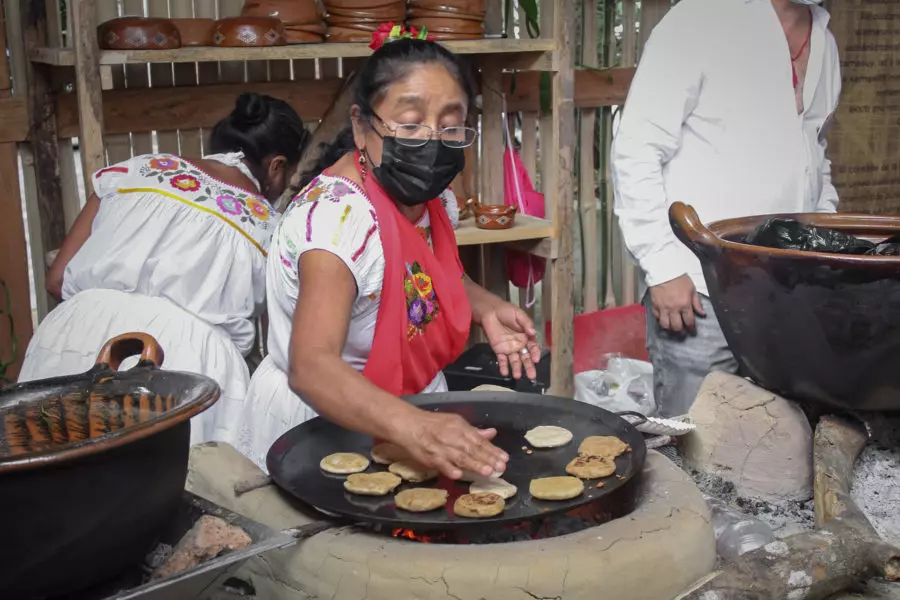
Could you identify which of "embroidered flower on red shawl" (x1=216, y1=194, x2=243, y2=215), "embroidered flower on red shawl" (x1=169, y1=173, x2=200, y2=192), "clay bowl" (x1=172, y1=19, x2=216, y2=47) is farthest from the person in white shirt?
"clay bowl" (x1=172, y1=19, x2=216, y2=47)

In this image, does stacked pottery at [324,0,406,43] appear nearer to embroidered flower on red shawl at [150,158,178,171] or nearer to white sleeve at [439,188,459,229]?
embroidered flower on red shawl at [150,158,178,171]

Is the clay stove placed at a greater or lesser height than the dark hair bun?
lesser

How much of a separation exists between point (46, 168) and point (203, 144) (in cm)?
66

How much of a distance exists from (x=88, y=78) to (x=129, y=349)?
1851 millimetres

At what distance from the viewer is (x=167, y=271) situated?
3.30m

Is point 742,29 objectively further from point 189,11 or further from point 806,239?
point 189,11

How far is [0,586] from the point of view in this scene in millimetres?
1300

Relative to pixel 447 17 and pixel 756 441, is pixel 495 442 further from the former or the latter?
pixel 447 17

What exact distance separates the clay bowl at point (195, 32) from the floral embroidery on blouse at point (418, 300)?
1653 millimetres

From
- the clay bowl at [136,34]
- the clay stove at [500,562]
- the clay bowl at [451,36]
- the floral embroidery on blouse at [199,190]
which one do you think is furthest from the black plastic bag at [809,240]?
the clay bowl at [136,34]

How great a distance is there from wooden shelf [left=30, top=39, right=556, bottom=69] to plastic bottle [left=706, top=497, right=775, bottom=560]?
7.62 ft

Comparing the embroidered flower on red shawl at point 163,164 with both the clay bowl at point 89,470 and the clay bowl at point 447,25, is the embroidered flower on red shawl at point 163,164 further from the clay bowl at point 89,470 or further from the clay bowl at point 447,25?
the clay bowl at point 89,470

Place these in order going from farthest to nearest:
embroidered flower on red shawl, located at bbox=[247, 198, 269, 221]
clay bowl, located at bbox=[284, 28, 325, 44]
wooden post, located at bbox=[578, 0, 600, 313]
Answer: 1. wooden post, located at bbox=[578, 0, 600, 313]
2. clay bowl, located at bbox=[284, 28, 325, 44]
3. embroidered flower on red shawl, located at bbox=[247, 198, 269, 221]

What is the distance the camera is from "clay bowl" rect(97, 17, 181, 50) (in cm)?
336
